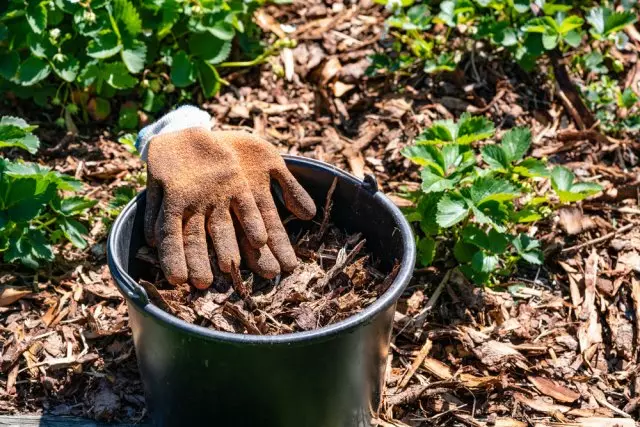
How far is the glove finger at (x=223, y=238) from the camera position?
82.2 inches

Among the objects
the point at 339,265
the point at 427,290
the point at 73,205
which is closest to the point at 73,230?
the point at 73,205

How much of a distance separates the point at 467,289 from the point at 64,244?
52.4 inches

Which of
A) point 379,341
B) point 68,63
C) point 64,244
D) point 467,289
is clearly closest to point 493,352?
point 467,289

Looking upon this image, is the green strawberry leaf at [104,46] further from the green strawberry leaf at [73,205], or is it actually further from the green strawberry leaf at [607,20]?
the green strawberry leaf at [607,20]

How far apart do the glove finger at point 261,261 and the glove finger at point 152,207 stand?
0.82 ft

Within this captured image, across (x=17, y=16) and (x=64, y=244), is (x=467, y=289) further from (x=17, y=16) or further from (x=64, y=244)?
(x=17, y=16)

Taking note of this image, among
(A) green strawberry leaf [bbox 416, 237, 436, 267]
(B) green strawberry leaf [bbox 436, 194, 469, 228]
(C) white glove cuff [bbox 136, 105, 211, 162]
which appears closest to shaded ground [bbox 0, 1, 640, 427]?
(A) green strawberry leaf [bbox 416, 237, 436, 267]

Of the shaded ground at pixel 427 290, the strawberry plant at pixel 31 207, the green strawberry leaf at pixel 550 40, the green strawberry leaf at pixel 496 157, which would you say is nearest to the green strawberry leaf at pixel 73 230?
the strawberry plant at pixel 31 207

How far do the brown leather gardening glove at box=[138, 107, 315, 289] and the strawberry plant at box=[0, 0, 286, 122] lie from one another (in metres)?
0.74

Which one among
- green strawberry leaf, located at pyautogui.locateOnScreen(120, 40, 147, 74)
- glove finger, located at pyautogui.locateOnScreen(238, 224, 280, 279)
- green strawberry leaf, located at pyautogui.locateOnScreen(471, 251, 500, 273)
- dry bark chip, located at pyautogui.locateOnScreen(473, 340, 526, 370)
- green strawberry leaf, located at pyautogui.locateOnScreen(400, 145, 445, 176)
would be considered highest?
green strawberry leaf, located at pyautogui.locateOnScreen(120, 40, 147, 74)

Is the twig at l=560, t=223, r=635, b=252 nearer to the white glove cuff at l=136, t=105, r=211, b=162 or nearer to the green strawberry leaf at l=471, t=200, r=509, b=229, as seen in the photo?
the green strawberry leaf at l=471, t=200, r=509, b=229

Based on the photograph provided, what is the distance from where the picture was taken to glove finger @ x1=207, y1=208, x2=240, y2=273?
6.85 feet

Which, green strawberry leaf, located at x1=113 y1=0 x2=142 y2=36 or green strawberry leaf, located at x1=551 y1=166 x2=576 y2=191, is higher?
green strawberry leaf, located at x1=113 y1=0 x2=142 y2=36

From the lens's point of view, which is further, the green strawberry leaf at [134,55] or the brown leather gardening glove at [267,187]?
the green strawberry leaf at [134,55]
